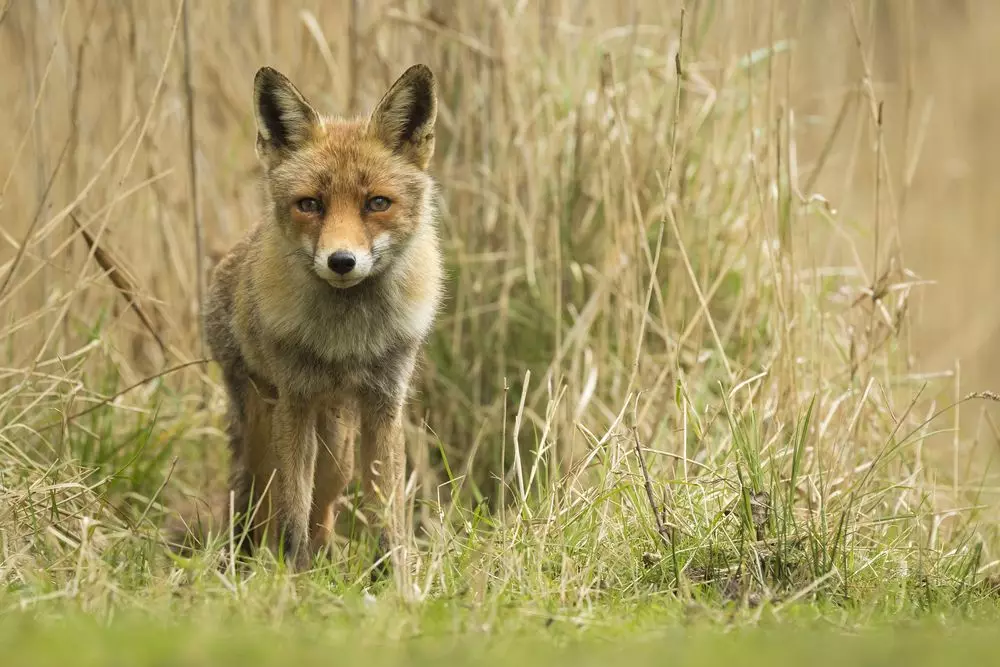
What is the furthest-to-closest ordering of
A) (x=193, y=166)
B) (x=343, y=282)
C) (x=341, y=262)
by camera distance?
1. (x=193, y=166)
2. (x=343, y=282)
3. (x=341, y=262)

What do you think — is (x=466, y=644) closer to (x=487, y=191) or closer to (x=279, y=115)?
(x=279, y=115)

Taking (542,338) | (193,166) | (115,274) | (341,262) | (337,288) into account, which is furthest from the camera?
(542,338)

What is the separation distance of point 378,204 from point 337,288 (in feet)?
1.21

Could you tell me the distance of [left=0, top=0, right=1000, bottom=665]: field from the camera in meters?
3.60

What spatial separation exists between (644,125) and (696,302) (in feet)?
2.95

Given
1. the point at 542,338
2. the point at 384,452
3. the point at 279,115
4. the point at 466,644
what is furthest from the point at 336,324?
the point at 542,338

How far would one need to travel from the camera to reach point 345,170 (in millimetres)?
4043

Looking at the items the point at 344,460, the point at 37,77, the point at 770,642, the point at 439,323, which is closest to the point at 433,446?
the point at 439,323

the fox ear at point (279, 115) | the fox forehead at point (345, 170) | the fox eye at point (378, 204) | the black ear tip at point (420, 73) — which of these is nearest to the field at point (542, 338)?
the fox ear at point (279, 115)

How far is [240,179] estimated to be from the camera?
6.55m

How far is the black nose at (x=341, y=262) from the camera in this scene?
12.3 feet

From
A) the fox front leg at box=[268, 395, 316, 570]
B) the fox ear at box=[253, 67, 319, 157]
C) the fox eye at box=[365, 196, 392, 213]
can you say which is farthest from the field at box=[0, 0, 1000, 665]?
the fox eye at box=[365, 196, 392, 213]

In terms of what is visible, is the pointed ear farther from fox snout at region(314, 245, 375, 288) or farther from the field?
the field

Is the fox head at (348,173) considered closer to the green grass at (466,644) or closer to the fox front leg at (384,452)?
the fox front leg at (384,452)
